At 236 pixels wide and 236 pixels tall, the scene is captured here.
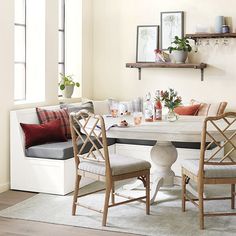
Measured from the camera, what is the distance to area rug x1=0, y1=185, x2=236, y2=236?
12.4 feet

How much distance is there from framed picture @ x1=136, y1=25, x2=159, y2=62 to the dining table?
6.43 ft

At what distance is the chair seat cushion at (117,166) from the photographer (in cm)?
384

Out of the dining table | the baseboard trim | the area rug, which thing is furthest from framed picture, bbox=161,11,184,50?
the baseboard trim

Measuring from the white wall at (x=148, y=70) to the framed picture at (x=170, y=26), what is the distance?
7 cm

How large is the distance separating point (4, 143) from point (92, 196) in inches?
40.8

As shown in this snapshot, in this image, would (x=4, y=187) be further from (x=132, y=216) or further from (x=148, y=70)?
(x=148, y=70)

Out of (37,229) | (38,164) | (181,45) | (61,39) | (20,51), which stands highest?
(61,39)

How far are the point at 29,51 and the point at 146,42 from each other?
1661mm

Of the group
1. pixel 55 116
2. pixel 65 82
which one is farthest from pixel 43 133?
pixel 65 82

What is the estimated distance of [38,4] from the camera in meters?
5.67

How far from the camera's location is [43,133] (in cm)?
498

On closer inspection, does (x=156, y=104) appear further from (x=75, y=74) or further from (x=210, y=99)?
(x=75, y=74)

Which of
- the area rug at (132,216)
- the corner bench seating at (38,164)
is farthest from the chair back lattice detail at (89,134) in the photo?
the corner bench seating at (38,164)

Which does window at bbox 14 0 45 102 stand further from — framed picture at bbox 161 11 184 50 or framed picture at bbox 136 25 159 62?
framed picture at bbox 161 11 184 50
